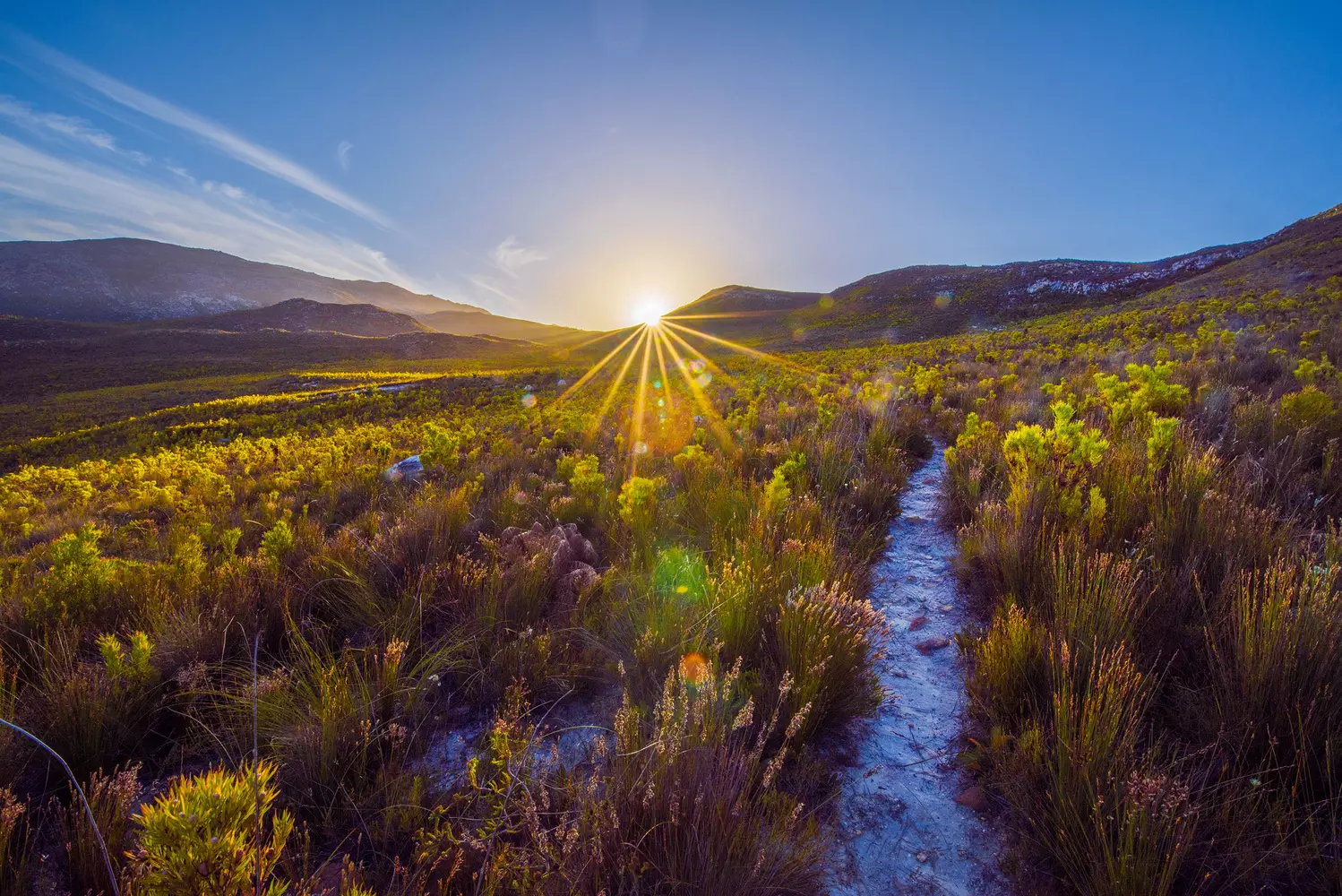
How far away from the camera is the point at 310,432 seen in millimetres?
15000

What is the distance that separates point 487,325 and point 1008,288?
6564 inches

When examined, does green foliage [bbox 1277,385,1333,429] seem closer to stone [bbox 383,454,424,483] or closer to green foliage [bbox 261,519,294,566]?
green foliage [bbox 261,519,294,566]

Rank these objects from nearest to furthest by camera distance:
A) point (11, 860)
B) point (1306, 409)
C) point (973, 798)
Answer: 1. point (11, 860)
2. point (973, 798)
3. point (1306, 409)

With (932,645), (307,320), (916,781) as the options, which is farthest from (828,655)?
(307,320)

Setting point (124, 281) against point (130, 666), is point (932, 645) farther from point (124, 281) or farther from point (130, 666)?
point (124, 281)

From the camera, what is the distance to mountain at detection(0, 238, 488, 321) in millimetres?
95562

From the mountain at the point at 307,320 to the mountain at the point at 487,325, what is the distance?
73.1 meters

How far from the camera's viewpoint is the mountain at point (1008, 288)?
1052 inches

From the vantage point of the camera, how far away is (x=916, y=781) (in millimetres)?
1920

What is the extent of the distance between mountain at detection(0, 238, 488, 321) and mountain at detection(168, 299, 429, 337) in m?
33.0

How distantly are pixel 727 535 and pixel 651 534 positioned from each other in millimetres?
564

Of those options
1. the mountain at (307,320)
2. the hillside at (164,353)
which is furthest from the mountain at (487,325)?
the hillside at (164,353)

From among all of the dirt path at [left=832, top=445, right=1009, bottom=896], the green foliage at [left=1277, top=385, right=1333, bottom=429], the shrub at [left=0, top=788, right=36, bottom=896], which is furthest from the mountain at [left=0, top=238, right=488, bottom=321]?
the green foliage at [left=1277, top=385, right=1333, bottom=429]

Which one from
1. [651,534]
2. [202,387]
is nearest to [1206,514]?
[651,534]
